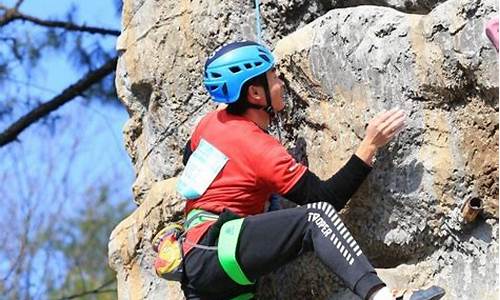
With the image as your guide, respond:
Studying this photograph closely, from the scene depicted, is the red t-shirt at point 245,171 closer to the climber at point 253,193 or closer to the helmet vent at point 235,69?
the climber at point 253,193

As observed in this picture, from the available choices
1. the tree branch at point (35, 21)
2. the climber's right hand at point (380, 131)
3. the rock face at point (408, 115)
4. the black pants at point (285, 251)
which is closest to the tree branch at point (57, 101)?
the tree branch at point (35, 21)

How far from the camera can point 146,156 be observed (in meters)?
4.77

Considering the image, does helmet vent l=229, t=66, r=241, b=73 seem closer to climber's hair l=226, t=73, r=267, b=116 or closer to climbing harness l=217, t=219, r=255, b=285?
climber's hair l=226, t=73, r=267, b=116

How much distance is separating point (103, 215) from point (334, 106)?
9828mm

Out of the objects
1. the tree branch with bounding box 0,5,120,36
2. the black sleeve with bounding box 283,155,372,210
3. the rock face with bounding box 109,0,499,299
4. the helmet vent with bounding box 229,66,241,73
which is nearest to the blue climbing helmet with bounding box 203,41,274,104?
the helmet vent with bounding box 229,66,241,73

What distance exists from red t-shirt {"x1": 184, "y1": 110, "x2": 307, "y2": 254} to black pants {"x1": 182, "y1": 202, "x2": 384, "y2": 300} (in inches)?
4.1

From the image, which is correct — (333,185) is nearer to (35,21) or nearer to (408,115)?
(408,115)

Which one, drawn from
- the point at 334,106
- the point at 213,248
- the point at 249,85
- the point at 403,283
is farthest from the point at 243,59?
the point at 403,283

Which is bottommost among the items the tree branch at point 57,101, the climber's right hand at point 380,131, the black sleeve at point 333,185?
the black sleeve at point 333,185

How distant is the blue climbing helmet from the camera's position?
377 cm

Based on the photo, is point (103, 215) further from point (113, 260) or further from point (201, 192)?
point (201, 192)

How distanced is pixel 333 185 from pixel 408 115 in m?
0.32

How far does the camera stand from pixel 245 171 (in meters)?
3.69

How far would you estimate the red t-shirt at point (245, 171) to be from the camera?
3.62 m
